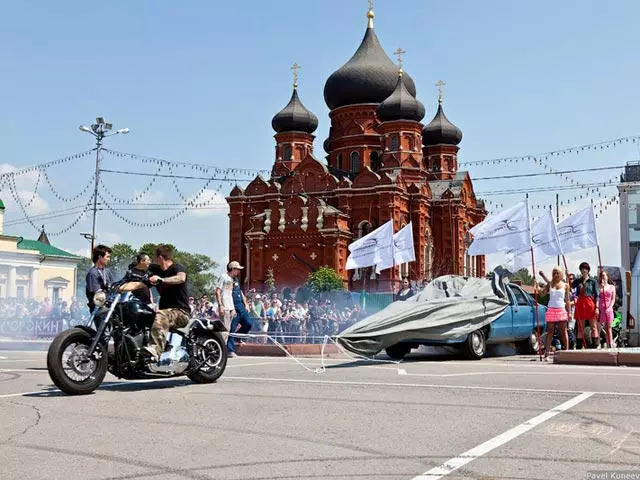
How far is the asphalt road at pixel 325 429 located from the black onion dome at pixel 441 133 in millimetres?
64251

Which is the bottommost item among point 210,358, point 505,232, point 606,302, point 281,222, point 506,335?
point 210,358

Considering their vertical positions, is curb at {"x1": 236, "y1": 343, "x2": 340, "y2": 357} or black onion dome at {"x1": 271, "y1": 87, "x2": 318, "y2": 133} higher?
black onion dome at {"x1": 271, "y1": 87, "x2": 318, "y2": 133}

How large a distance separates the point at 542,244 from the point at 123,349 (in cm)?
1158

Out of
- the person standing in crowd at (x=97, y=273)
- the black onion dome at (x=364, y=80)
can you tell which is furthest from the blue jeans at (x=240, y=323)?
the black onion dome at (x=364, y=80)

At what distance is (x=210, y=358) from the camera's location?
9344mm

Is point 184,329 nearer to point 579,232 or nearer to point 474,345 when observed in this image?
point 474,345

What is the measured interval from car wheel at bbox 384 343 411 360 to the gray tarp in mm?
710

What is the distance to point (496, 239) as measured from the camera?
54.0ft

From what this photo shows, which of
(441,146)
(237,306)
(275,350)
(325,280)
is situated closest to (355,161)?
(441,146)

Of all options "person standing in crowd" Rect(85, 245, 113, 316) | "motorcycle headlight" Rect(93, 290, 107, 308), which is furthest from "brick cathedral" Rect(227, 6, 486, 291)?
"motorcycle headlight" Rect(93, 290, 107, 308)

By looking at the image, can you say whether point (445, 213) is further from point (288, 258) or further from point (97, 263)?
point (97, 263)

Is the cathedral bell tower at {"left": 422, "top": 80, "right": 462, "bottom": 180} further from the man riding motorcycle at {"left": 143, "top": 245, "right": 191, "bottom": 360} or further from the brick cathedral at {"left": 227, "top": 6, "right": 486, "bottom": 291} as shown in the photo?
the man riding motorcycle at {"left": 143, "top": 245, "right": 191, "bottom": 360}

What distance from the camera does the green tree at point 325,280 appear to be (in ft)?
173

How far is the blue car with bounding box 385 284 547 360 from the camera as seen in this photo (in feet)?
44.2
